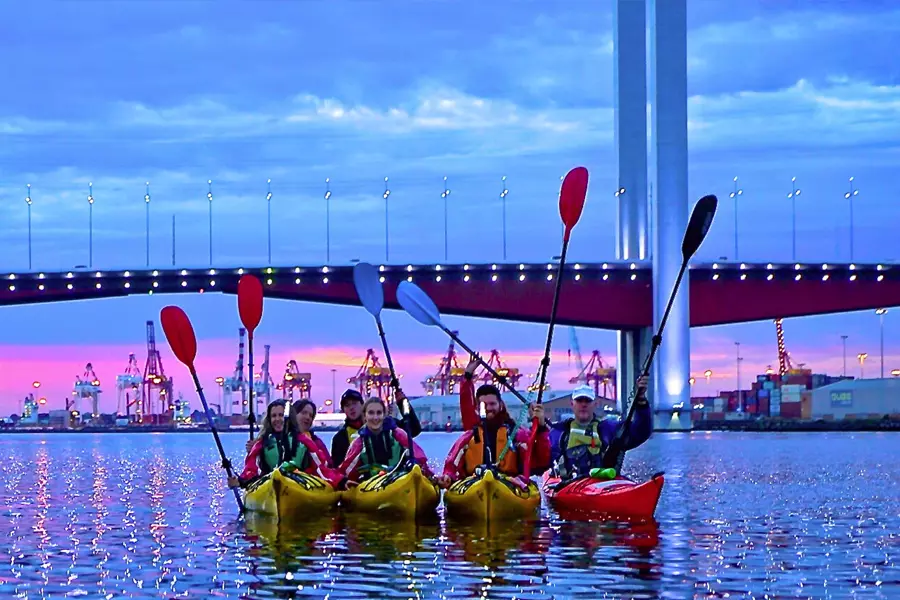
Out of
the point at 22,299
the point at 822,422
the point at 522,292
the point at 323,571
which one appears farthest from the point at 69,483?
the point at 822,422

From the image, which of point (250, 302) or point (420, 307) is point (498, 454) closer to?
point (420, 307)

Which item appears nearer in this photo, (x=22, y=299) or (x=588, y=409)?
(x=588, y=409)

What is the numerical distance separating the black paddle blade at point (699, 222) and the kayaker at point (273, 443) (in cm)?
498

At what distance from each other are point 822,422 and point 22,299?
200 ft

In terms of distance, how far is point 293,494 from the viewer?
1903cm

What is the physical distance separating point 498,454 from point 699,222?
3.74 m

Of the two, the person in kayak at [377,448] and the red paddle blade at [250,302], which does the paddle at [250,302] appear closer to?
the red paddle blade at [250,302]

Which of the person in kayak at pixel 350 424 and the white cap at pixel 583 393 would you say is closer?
the white cap at pixel 583 393

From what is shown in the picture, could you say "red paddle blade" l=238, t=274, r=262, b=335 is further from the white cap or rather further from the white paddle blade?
the white cap

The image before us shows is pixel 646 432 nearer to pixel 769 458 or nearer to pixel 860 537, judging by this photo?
pixel 860 537

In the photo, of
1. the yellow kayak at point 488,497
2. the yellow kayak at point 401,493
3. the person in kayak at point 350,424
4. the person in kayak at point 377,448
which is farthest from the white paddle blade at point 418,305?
the yellow kayak at point 488,497

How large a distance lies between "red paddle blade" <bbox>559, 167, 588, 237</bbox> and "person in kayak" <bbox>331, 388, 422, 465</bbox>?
10.0 feet

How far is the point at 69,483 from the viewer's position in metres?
32.8

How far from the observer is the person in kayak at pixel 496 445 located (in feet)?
60.5
